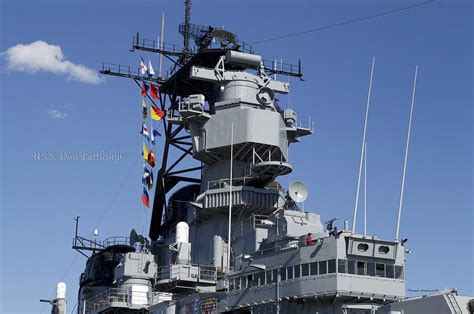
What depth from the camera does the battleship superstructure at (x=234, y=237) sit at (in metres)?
34.3

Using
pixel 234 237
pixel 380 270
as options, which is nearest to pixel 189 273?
pixel 234 237

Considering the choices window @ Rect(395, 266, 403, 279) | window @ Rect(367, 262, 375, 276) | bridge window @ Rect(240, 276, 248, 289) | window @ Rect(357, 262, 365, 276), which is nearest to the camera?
window @ Rect(357, 262, 365, 276)

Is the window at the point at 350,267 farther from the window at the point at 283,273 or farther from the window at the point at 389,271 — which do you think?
the window at the point at 283,273

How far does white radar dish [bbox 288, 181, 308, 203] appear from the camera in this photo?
42.1m

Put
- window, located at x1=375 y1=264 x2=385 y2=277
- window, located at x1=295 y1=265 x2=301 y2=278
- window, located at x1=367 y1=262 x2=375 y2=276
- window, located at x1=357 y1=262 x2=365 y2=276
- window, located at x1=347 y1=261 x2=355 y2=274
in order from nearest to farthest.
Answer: window, located at x1=347 y1=261 x2=355 y2=274
window, located at x1=357 y1=262 x2=365 y2=276
window, located at x1=367 y1=262 x2=375 y2=276
window, located at x1=375 y1=264 x2=385 y2=277
window, located at x1=295 y1=265 x2=301 y2=278

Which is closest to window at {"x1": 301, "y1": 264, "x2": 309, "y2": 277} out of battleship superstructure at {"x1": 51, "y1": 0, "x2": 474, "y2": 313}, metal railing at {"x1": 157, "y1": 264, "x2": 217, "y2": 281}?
battleship superstructure at {"x1": 51, "y1": 0, "x2": 474, "y2": 313}

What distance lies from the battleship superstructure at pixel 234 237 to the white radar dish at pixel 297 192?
2.7 inches

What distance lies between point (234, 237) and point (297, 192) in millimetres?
6607

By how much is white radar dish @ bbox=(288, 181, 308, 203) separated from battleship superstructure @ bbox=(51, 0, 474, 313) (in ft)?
0.22

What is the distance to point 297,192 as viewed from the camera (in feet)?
139

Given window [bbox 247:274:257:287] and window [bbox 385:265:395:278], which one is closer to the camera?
window [bbox 385:265:395:278]

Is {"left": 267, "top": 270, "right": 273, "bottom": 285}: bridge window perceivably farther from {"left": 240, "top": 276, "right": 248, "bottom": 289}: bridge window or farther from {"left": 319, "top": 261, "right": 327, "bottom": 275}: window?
{"left": 319, "top": 261, "right": 327, "bottom": 275}: window

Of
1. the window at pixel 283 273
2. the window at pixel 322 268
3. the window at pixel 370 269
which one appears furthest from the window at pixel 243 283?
the window at pixel 370 269

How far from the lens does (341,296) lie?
33.4 m
